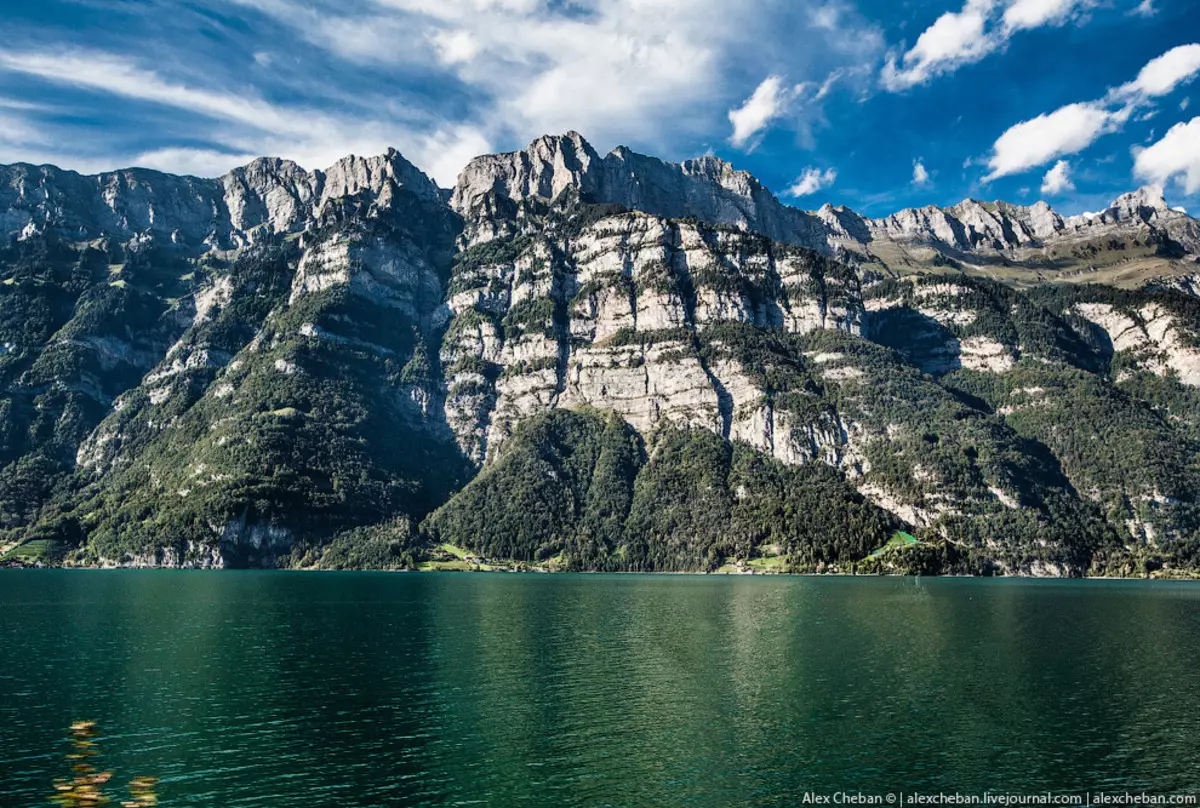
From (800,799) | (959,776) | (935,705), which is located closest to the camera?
(800,799)

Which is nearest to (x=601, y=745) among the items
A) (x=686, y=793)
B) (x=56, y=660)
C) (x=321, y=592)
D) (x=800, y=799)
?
(x=686, y=793)

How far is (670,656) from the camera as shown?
253 ft

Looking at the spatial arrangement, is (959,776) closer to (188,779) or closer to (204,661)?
(188,779)

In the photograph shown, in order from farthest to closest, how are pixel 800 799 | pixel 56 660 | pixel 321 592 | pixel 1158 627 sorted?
pixel 321 592
pixel 1158 627
pixel 56 660
pixel 800 799

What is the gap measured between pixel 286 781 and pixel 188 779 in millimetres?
4905

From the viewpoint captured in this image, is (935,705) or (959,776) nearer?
(959,776)

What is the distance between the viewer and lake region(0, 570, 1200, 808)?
40.3 meters

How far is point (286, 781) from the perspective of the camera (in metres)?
39.7

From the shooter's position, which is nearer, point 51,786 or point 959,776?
point 51,786

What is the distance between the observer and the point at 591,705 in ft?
186

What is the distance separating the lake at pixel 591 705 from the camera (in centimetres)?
4031

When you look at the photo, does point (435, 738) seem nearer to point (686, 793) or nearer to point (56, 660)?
point (686, 793)

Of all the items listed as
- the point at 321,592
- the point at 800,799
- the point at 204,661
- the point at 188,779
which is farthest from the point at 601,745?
the point at 321,592

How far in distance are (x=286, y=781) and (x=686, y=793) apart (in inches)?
785
